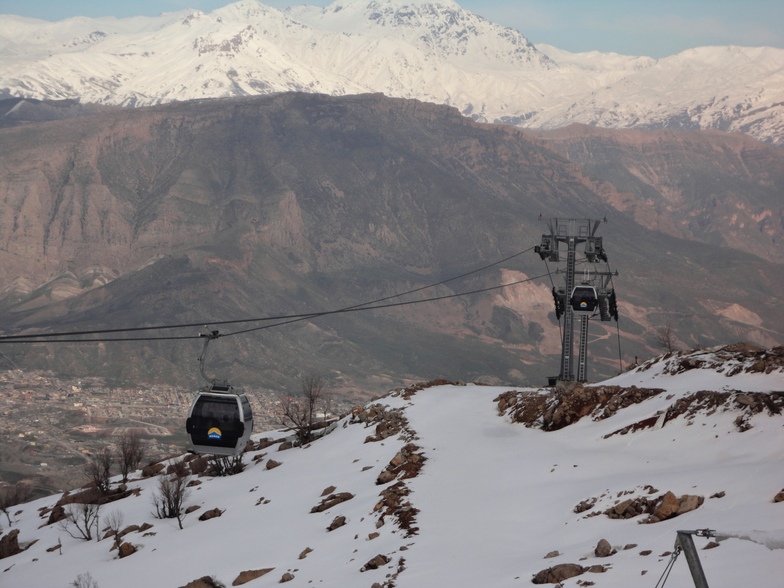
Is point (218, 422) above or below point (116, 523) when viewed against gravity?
above

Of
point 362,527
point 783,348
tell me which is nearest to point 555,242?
point 783,348

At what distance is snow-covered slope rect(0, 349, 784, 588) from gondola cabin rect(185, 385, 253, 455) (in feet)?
22.6

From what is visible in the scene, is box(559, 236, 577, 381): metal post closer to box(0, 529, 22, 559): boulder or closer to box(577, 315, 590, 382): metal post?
box(577, 315, 590, 382): metal post

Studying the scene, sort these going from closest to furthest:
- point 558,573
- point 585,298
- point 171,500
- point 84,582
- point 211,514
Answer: point 558,573 → point 84,582 → point 211,514 → point 171,500 → point 585,298

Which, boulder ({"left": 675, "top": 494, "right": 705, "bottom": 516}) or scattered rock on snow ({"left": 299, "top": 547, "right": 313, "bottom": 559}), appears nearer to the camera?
boulder ({"left": 675, "top": 494, "right": 705, "bottom": 516})

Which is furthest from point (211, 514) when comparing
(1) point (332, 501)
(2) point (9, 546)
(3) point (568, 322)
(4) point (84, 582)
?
(3) point (568, 322)

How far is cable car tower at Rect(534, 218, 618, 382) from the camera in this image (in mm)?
73875

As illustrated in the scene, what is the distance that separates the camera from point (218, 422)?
47.3m

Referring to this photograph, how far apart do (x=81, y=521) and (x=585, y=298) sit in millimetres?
39674

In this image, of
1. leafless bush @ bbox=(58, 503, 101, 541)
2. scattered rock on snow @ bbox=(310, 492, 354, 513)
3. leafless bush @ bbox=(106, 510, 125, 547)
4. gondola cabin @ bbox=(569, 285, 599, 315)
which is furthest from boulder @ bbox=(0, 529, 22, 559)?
gondola cabin @ bbox=(569, 285, 599, 315)

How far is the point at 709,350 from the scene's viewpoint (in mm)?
65188

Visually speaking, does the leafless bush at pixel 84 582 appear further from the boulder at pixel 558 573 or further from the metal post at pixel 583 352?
the metal post at pixel 583 352

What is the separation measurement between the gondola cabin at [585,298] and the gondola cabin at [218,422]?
3255cm

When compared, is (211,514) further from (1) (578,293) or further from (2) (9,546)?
(1) (578,293)
